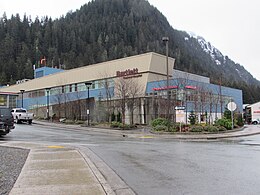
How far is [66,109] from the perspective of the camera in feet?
172

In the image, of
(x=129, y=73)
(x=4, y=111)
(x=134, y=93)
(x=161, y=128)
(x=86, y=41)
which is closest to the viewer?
(x=4, y=111)

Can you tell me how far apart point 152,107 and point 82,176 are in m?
35.3

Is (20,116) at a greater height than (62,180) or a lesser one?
greater

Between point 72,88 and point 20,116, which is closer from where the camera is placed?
point 20,116

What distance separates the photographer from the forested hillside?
130m

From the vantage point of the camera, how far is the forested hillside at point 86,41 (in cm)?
13025

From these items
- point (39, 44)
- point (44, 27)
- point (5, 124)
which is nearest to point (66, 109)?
point (5, 124)

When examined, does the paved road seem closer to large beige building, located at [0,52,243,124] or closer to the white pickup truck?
large beige building, located at [0,52,243,124]

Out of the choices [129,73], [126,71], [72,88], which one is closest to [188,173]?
[129,73]

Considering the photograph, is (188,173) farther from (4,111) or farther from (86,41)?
(86,41)

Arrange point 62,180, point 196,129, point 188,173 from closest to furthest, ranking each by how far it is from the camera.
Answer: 1. point 62,180
2. point 188,173
3. point 196,129

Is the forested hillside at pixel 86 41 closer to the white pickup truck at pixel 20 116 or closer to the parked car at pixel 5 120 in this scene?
the white pickup truck at pixel 20 116

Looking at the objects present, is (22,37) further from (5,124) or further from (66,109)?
(5,124)

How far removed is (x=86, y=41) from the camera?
155875mm
